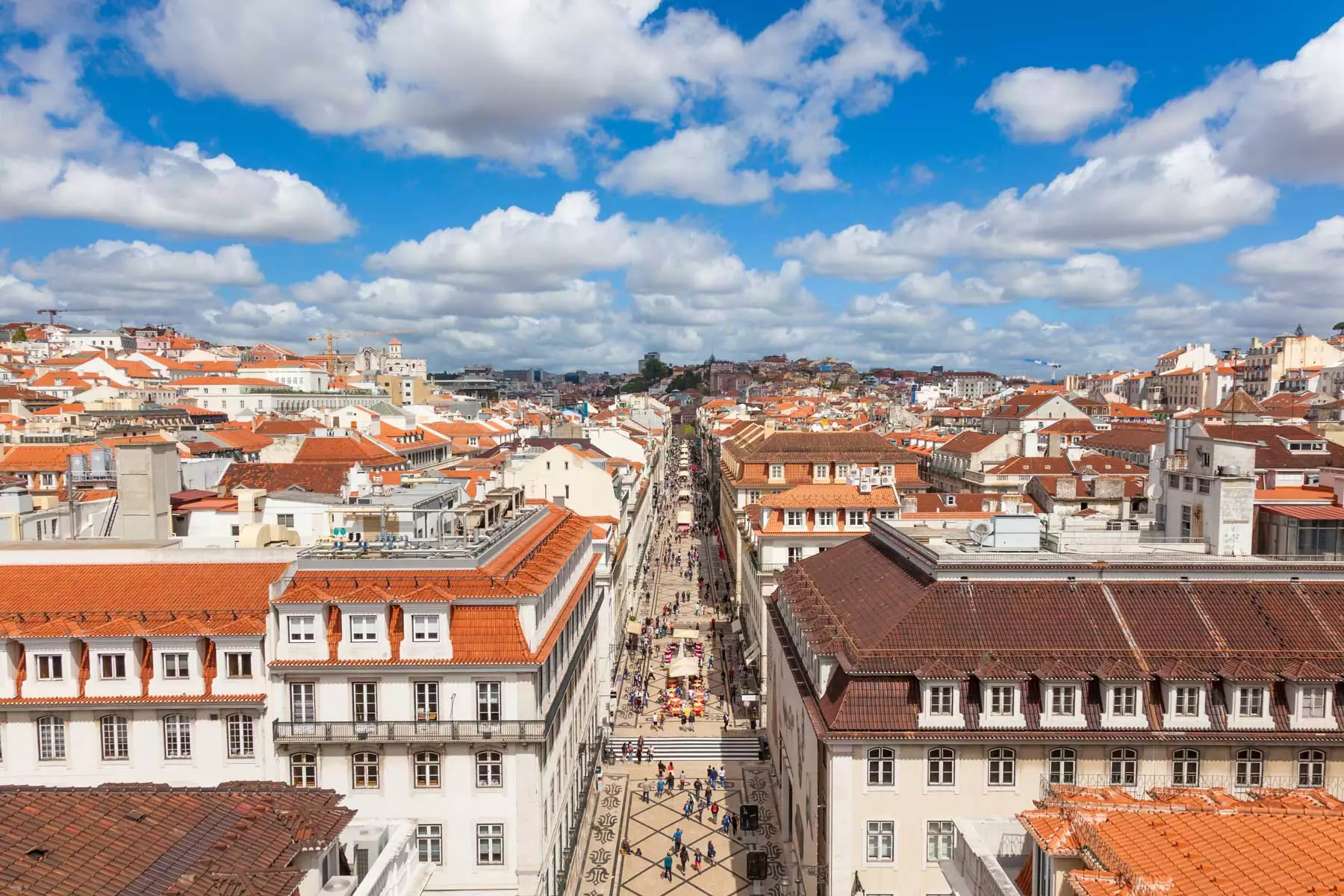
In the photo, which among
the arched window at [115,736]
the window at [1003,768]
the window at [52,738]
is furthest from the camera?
the arched window at [115,736]

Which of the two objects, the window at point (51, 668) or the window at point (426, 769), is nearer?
the window at point (51, 668)

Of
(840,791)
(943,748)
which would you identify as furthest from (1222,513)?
(840,791)

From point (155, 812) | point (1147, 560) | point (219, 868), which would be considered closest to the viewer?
point (219, 868)

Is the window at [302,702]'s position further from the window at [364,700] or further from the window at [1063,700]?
the window at [1063,700]

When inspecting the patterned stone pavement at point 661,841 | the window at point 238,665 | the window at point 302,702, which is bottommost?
the patterned stone pavement at point 661,841

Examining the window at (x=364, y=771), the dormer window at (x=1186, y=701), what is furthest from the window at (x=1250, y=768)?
the window at (x=364, y=771)

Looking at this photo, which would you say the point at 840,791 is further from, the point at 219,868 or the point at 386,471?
the point at 386,471

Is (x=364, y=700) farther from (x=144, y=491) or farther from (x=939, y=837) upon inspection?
(x=939, y=837)
